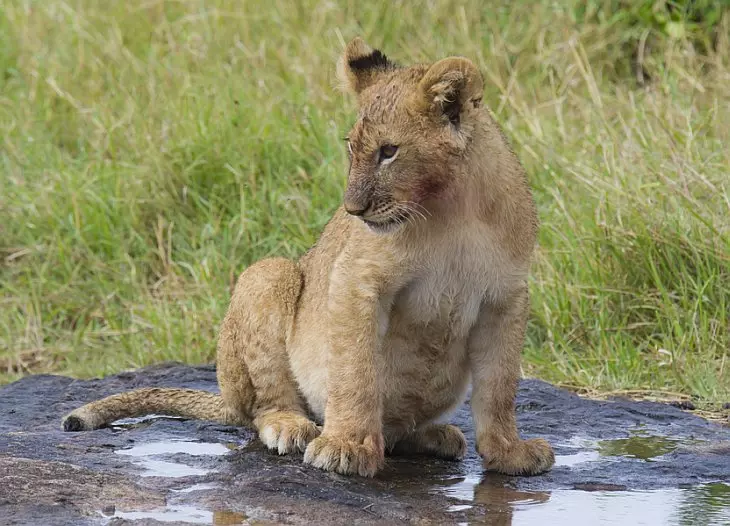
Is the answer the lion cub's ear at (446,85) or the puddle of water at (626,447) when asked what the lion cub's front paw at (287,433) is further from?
the lion cub's ear at (446,85)

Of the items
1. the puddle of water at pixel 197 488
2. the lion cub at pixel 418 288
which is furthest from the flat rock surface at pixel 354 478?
the lion cub at pixel 418 288

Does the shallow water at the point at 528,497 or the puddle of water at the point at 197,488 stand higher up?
the puddle of water at the point at 197,488

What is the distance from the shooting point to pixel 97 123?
9.49 meters

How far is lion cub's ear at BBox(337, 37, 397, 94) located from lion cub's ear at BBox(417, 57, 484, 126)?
0.43m

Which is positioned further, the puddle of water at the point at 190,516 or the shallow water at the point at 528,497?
the shallow water at the point at 528,497

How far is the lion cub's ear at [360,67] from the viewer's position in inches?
200

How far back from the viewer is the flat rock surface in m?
4.17

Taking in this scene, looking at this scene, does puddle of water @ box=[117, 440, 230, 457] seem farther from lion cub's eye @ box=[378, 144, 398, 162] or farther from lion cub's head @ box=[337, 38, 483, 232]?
lion cub's eye @ box=[378, 144, 398, 162]

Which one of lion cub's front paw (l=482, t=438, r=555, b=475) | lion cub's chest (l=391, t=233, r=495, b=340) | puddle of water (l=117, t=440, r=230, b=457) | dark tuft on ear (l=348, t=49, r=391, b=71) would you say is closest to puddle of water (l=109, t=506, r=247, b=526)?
puddle of water (l=117, t=440, r=230, b=457)

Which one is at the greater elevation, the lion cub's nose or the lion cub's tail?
the lion cub's nose

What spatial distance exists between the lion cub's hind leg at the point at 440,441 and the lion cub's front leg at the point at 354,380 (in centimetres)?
46

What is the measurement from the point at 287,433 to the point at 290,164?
13.8 ft

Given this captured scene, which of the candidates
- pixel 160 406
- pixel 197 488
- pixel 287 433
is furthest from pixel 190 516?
pixel 160 406

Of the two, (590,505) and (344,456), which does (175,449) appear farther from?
(590,505)
